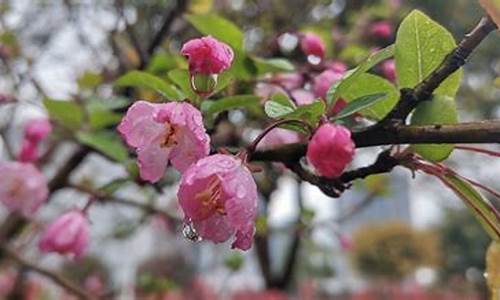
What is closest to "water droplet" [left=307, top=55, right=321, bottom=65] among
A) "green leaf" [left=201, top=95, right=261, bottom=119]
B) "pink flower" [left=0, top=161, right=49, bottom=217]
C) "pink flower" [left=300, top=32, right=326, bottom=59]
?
"pink flower" [left=300, top=32, right=326, bottom=59]

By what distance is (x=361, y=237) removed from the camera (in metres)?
8.68

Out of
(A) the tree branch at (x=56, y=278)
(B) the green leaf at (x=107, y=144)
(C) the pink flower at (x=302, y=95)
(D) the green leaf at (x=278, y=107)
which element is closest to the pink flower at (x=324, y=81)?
(C) the pink flower at (x=302, y=95)

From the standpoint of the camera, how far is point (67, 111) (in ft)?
2.79

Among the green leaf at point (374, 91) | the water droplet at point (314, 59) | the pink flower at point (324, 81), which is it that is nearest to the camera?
the green leaf at point (374, 91)

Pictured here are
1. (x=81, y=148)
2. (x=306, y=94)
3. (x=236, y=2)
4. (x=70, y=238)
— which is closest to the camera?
(x=306, y=94)

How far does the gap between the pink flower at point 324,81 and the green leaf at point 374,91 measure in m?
0.10

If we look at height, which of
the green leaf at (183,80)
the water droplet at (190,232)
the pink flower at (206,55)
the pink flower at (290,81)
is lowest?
the pink flower at (290,81)

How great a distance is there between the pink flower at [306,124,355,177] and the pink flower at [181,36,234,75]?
0.08 metres

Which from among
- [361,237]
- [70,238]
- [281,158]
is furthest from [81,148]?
[361,237]

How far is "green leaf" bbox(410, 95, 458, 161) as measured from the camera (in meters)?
0.46

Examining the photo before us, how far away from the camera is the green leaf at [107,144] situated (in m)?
0.81

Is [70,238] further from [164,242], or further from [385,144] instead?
[164,242]

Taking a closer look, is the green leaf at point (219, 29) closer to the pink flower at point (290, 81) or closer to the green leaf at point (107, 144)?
the pink flower at point (290, 81)

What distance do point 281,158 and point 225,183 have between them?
9 centimetres
